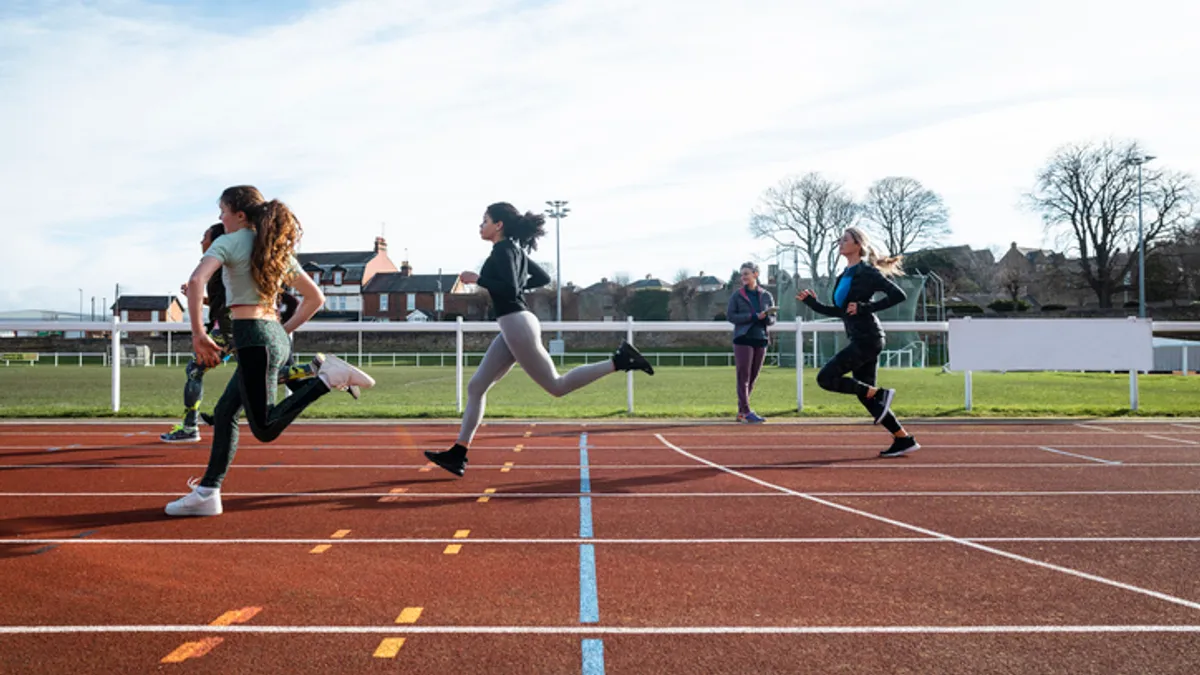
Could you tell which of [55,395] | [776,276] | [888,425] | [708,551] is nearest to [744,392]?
[888,425]

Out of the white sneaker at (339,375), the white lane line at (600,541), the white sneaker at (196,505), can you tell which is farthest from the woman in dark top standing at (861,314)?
the white sneaker at (196,505)

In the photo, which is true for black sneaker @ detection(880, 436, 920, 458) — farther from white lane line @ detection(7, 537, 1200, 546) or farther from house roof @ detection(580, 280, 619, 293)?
house roof @ detection(580, 280, 619, 293)

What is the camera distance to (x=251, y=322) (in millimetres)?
5184

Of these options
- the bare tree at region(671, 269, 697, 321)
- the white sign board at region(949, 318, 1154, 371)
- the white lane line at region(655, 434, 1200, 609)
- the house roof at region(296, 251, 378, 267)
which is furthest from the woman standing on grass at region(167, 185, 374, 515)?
the house roof at region(296, 251, 378, 267)

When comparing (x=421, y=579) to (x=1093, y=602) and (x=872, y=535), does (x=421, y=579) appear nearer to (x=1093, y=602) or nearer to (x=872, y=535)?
(x=872, y=535)

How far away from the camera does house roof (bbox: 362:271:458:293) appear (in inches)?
3679

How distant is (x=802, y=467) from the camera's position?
7.70 meters

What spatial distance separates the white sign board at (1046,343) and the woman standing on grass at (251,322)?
33.7ft

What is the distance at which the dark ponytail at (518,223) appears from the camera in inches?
253

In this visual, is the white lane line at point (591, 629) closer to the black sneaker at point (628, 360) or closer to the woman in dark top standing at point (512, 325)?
the woman in dark top standing at point (512, 325)

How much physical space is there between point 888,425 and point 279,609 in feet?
20.2

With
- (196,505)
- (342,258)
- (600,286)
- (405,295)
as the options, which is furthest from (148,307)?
(196,505)

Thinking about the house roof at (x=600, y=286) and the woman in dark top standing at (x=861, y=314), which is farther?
the house roof at (x=600, y=286)

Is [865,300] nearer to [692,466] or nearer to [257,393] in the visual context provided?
[692,466]
